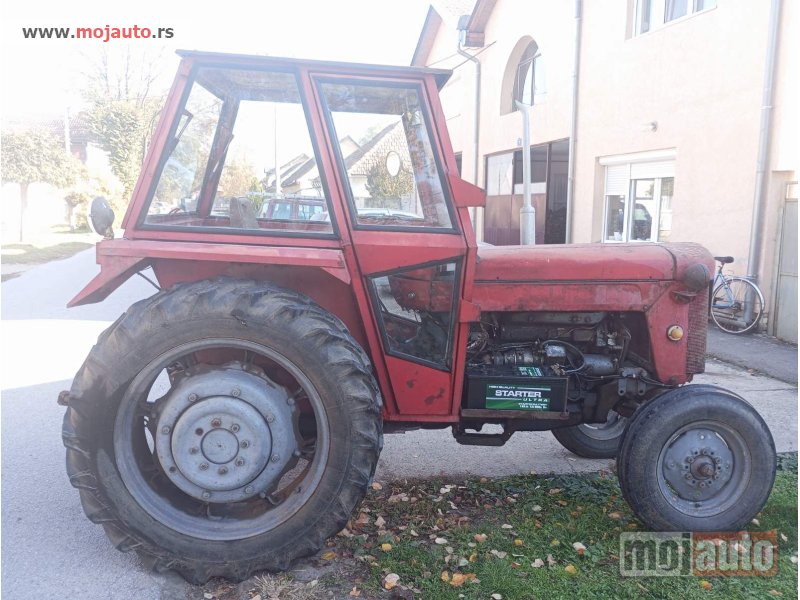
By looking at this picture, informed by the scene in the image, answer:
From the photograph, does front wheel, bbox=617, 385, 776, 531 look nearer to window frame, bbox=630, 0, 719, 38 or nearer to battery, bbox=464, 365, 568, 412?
battery, bbox=464, 365, 568, 412

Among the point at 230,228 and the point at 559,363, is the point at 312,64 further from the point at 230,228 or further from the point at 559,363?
the point at 559,363

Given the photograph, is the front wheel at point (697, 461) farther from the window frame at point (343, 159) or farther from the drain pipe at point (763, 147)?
the drain pipe at point (763, 147)

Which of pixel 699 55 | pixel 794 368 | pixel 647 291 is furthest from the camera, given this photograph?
pixel 699 55

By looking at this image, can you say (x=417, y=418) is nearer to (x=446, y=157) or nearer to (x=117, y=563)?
(x=446, y=157)

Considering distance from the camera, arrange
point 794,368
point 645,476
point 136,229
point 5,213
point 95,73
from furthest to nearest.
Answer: point 95,73
point 5,213
point 794,368
point 645,476
point 136,229

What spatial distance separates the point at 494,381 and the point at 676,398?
0.91 metres

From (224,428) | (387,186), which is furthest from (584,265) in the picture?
(224,428)

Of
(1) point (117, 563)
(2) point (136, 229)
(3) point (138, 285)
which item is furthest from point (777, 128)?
(3) point (138, 285)

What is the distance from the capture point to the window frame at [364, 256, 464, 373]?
3.01 m

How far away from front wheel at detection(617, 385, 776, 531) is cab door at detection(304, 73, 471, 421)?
0.98 m

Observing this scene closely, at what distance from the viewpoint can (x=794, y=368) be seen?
665 cm

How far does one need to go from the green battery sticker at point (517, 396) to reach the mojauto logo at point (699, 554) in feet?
2.64

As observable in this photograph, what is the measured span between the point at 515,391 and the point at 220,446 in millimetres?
1518

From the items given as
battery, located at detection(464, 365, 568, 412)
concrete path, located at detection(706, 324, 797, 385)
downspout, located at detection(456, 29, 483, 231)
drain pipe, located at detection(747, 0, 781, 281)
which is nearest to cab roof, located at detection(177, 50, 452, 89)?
battery, located at detection(464, 365, 568, 412)
